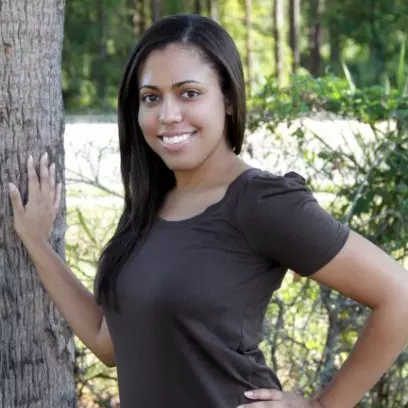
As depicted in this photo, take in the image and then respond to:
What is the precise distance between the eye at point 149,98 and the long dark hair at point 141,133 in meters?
0.08

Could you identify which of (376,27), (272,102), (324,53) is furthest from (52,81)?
(324,53)

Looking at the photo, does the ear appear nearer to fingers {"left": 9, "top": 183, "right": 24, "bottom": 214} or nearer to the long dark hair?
the long dark hair

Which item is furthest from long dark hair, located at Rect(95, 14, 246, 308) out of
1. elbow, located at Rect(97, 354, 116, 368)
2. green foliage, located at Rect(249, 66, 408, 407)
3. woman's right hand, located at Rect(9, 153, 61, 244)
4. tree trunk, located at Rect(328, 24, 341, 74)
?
tree trunk, located at Rect(328, 24, 341, 74)

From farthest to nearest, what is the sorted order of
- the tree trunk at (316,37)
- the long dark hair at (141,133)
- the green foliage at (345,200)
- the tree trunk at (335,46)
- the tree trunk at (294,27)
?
the tree trunk at (335,46) < the tree trunk at (316,37) < the tree trunk at (294,27) < the green foliage at (345,200) < the long dark hair at (141,133)

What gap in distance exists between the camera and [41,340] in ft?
9.78

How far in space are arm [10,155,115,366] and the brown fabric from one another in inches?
17.0

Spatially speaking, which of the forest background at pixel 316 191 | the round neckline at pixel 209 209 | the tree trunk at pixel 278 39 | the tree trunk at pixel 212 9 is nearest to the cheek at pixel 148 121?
the round neckline at pixel 209 209

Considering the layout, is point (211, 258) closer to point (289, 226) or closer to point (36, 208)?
point (289, 226)

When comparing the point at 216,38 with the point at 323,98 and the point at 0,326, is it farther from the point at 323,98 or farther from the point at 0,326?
the point at 323,98

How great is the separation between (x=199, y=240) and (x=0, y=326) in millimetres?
1009

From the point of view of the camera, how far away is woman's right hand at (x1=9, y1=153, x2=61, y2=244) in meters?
2.70

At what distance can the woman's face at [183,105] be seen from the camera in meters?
2.30

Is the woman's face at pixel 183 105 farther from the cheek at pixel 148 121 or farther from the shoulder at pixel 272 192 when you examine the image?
the shoulder at pixel 272 192

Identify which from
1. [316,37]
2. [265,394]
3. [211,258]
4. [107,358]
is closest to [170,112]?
[211,258]
